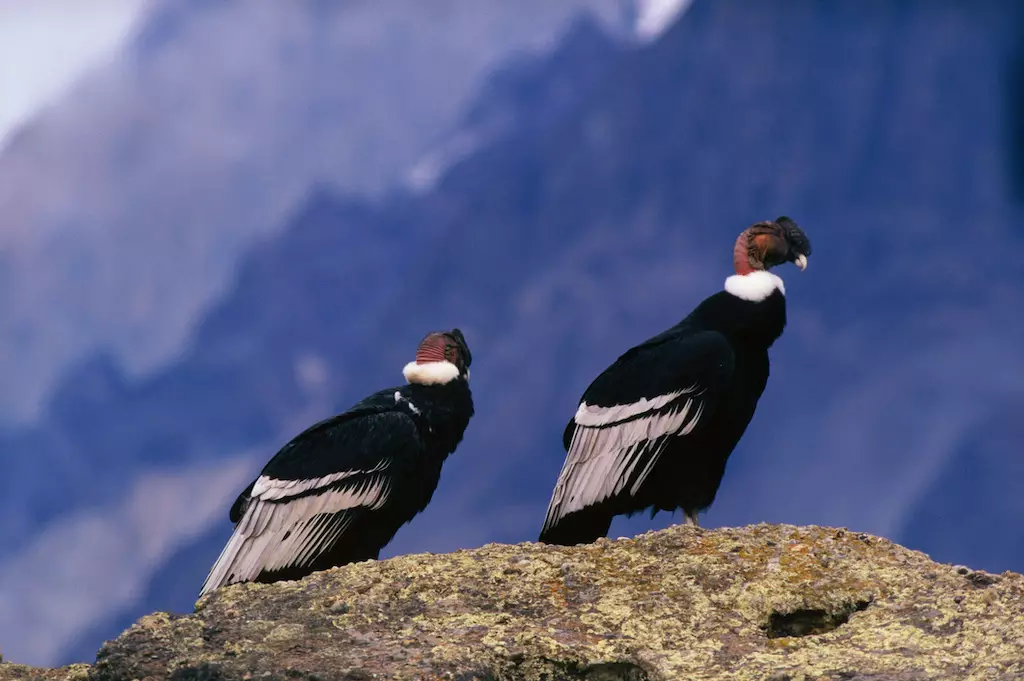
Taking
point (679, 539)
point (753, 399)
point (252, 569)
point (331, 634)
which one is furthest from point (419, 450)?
point (331, 634)

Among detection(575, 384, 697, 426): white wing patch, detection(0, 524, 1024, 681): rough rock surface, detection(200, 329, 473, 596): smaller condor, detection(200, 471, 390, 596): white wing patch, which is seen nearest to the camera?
detection(0, 524, 1024, 681): rough rock surface

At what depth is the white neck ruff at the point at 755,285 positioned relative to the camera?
10.1 metres

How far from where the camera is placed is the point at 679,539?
6.52 meters

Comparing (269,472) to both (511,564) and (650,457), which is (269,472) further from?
(511,564)

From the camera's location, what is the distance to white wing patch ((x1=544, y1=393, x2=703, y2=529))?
9492 mm

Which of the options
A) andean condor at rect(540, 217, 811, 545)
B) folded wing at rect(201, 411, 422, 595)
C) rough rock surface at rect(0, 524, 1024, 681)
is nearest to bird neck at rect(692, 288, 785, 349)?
andean condor at rect(540, 217, 811, 545)

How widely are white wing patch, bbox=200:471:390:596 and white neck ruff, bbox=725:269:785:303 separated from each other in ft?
10.5

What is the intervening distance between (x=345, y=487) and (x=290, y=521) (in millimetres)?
510

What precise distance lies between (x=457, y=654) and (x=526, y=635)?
0.34 metres

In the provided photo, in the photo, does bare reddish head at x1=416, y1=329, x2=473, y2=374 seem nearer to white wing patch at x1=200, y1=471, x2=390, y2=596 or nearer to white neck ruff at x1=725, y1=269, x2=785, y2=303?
white wing patch at x1=200, y1=471, x2=390, y2=596

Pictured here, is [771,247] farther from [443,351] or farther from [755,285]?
[443,351]

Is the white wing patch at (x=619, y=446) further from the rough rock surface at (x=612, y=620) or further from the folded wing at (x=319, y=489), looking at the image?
the rough rock surface at (x=612, y=620)

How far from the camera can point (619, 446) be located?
962 centimetres

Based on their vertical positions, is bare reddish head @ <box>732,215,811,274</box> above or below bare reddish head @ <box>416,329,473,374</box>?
above
